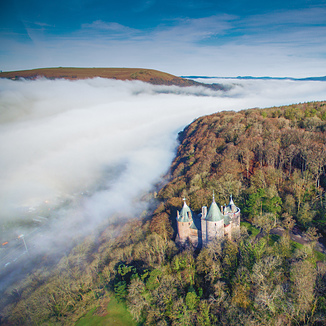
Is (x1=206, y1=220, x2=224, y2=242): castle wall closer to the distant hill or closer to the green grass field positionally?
the green grass field

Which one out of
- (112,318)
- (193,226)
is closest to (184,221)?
(193,226)

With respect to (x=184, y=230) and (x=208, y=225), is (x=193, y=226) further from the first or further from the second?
(x=208, y=225)

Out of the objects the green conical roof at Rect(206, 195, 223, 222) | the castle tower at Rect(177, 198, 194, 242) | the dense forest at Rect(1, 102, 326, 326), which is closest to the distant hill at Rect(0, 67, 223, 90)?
the dense forest at Rect(1, 102, 326, 326)

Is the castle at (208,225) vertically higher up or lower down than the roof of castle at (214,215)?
lower down

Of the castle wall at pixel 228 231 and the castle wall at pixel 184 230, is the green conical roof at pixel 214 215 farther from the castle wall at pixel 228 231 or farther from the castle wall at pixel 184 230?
the castle wall at pixel 184 230

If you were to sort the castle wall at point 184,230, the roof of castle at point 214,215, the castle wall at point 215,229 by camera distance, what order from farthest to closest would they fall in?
the castle wall at point 184,230 → the castle wall at point 215,229 → the roof of castle at point 214,215

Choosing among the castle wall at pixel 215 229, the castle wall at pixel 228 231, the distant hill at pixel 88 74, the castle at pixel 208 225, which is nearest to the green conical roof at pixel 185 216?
the castle at pixel 208 225

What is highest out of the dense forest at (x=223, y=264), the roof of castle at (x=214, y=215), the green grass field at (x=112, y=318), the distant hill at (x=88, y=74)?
the distant hill at (x=88, y=74)

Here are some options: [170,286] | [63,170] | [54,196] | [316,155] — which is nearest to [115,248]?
[170,286]
